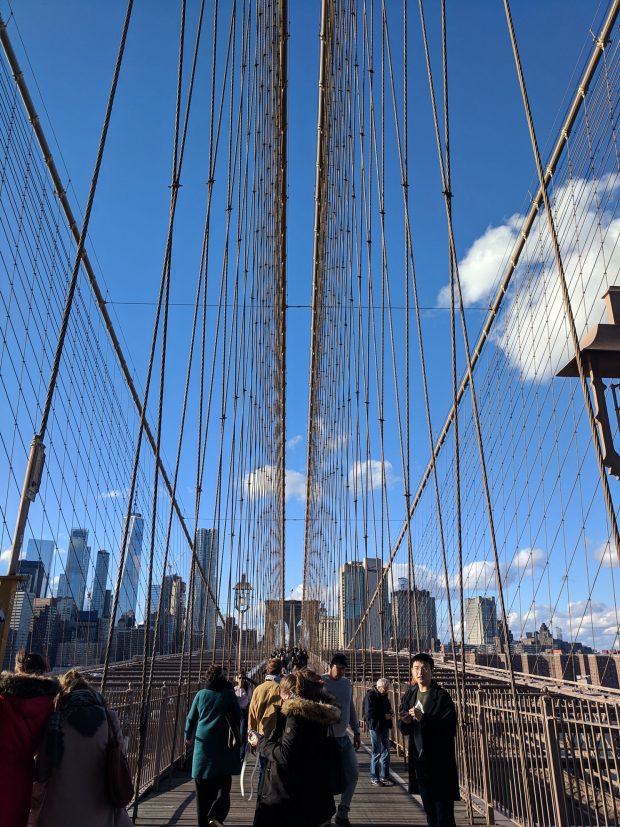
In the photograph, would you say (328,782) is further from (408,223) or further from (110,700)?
(408,223)

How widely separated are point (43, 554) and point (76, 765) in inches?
311

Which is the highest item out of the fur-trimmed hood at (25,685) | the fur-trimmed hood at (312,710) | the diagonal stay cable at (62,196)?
the diagonal stay cable at (62,196)

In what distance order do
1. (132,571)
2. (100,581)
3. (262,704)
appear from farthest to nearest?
(132,571) → (100,581) → (262,704)

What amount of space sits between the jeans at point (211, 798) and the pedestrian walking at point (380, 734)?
2.00 metres

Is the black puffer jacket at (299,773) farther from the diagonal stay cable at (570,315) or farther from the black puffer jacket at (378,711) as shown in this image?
the black puffer jacket at (378,711)

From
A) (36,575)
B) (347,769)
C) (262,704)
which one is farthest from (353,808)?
(36,575)

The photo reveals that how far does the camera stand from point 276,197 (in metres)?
16.0

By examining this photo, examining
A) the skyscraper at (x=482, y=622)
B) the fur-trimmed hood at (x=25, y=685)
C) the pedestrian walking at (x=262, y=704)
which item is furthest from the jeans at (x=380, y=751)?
the skyscraper at (x=482, y=622)

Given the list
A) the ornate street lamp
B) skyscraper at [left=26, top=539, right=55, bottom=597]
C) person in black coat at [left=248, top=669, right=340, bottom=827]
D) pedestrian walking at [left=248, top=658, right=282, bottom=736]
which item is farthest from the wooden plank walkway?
the ornate street lamp

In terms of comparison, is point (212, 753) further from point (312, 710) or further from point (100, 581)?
point (100, 581)

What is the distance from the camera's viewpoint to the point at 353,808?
4.73 metres

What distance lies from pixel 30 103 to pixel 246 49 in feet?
14.9

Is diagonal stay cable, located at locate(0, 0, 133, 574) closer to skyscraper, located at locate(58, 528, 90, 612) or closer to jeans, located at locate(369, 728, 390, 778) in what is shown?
jeans, located at locate(369, 728, 390, 778)

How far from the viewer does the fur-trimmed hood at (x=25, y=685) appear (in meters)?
2.17
